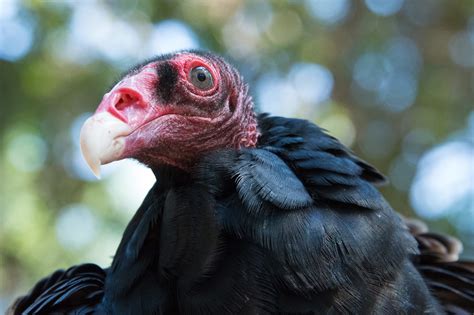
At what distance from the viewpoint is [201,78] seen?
242 cm

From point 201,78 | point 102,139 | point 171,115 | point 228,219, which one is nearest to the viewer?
point 102,139

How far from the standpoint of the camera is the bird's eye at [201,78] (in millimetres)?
2391

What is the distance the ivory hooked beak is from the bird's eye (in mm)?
405

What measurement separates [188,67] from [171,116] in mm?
247

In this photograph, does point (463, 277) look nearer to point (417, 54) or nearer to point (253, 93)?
point (253, 93)

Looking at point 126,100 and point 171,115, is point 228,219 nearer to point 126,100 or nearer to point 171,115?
point 171,115

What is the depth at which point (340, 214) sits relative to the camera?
2.22 m

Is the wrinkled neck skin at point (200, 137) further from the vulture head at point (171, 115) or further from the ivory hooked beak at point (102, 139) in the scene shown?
the ivory hooked beak at point (102, 139)

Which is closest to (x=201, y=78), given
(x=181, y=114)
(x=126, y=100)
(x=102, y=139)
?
(x=181, y=114)

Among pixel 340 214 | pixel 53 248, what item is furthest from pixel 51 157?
pixel 340 214

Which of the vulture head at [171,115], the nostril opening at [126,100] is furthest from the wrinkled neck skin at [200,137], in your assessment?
the nostril opening at [126,100]

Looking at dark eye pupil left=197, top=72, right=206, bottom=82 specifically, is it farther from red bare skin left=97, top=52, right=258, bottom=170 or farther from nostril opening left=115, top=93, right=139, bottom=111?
nostril opening left=115, top=93, right=139, bottom=111

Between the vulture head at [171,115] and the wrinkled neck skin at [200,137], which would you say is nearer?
the vulture head at [171,115]

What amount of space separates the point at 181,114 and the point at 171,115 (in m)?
0.05
